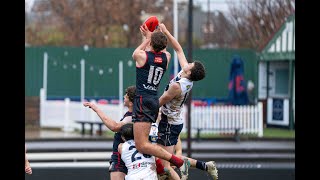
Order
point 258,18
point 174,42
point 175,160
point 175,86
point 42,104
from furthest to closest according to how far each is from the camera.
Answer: point 258,18 < point 42,104 < point 174,42 < point 175,86 < point 175,160

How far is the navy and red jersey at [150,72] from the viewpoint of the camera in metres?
8.74

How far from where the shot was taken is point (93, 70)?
30922 millimetres

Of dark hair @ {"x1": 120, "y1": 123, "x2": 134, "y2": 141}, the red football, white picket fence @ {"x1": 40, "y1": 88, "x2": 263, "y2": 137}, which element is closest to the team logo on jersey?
the red football

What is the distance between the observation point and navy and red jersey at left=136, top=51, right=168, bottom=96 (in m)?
8.74

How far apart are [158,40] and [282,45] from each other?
749 inches

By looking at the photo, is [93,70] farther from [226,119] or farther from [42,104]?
[226,119]

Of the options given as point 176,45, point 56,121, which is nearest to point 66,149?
point 56,121

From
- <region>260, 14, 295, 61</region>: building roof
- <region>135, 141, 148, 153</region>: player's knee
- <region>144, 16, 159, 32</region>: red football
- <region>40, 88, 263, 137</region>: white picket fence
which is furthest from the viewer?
<region>260, 14, 295, 61</region>: building roof

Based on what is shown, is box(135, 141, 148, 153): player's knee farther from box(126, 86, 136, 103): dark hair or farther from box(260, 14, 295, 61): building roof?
box(260, 14, 295, 61): building roof

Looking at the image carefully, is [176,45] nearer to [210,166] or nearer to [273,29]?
[210,166]

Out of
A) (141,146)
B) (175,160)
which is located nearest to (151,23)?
(141,146)

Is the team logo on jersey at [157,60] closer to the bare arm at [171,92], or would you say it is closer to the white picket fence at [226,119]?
the bare arm at [171,92]

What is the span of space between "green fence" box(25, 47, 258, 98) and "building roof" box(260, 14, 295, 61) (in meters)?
2.43

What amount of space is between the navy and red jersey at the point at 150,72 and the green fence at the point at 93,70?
837 inches
